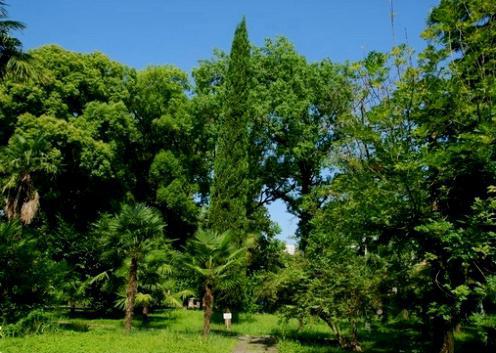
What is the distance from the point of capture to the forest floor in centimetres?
1302

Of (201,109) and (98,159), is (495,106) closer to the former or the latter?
(98,159)

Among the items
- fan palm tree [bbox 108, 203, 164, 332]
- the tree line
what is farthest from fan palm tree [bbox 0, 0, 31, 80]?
fan palm tree [bbox 108, 203, 164, 332]

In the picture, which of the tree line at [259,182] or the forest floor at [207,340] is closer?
the tree line at [259,182]

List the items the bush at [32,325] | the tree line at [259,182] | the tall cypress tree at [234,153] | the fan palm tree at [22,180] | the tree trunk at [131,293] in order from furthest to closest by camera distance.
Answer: the tall cypress tree at [234,153] < the fan palm tree at [22,180] < the tree trunk at [131,293] < the bush at [32,325] < the tree line at [259,182]

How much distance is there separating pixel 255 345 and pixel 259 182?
13738 millimetres

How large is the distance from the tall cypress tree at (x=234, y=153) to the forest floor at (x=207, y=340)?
598cm

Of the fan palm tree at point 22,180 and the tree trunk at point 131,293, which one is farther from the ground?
the fan palm tree at point 22,180

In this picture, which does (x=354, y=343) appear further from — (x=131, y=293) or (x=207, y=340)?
(x=131, y=293)

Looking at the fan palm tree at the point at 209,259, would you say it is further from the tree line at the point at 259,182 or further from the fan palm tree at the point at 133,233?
the fan palm tree at the point at 133,233

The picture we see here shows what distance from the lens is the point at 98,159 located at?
25.2 metres

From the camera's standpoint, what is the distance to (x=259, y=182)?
29.4 metres

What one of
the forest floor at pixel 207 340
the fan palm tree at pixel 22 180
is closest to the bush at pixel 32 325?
the forest floor at pixel 207 340

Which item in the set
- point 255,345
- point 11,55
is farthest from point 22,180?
point 255,345

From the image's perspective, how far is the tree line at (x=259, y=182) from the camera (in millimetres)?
8477
